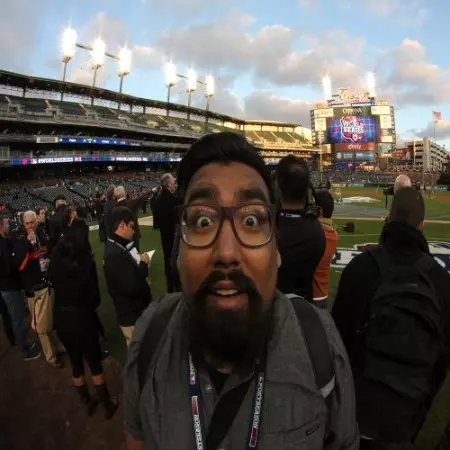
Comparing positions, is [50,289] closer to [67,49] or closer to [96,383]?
[96,383]

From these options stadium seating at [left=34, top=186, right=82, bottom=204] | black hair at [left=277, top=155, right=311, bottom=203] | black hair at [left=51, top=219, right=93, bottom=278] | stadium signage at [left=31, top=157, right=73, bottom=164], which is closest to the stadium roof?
stadium signage at [left=31, top=157, right=73, bottom=164]

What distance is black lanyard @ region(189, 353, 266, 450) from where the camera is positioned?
115 cm

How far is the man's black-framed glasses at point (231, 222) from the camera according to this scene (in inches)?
49.6

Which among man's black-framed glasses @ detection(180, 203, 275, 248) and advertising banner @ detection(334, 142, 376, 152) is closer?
man's black-framed glasses @ detection(180, 203, 275, 248)

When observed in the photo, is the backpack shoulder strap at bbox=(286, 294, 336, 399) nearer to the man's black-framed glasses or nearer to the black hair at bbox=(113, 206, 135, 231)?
the man's black-framed glasses

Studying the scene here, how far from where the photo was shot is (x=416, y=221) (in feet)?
8.36

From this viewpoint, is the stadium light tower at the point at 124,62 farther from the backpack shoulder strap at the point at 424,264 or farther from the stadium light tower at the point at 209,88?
the backpack shoulder strap at the point at 424,264

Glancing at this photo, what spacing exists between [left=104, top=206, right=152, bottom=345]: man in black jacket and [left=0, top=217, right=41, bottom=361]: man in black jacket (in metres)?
2.34

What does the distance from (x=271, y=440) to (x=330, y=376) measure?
0.32m

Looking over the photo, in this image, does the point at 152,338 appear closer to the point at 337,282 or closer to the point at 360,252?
the point at 337,282

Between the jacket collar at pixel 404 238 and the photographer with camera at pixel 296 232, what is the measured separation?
2.77 feet

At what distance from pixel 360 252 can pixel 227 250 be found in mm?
11085

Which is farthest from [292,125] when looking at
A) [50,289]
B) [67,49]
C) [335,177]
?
[50,289]

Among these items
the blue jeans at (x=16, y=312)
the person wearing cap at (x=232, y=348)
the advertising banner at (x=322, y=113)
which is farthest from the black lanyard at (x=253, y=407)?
the advertising banner at (x=322, y=113)
